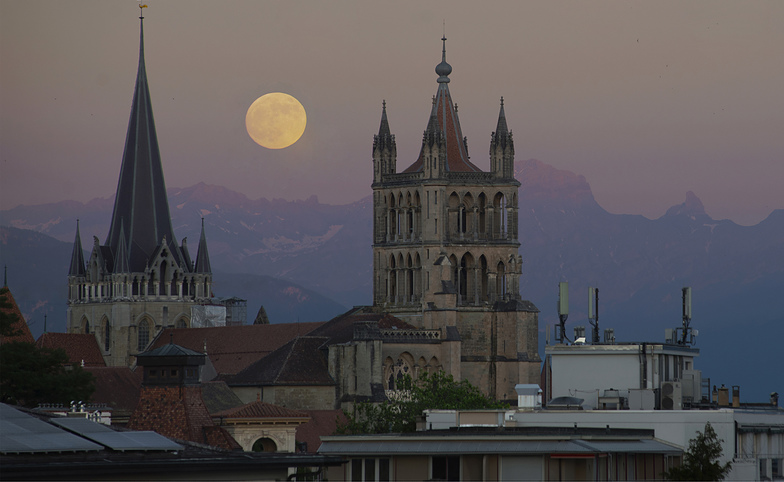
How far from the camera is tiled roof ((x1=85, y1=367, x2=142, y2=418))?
12862cm

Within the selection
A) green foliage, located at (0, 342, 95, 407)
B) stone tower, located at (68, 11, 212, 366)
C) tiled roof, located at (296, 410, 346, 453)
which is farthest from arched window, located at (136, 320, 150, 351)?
green foliage, located at (0, 342, 95, 407)

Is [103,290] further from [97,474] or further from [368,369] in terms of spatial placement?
[97,474]

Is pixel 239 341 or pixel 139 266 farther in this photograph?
pixel 139 266

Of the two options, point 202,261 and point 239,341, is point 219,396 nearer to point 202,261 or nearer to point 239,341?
point 239,341

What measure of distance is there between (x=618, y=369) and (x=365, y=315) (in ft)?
208

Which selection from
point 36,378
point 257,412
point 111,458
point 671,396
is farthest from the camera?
point 36,378

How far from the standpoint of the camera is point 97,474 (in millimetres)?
42250

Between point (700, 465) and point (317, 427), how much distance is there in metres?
63.2

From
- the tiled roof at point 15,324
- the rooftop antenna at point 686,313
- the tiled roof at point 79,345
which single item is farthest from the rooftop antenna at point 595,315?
the tiled roof at point 79,345

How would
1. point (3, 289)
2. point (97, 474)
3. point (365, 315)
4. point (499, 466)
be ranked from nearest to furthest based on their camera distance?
point (97, 474), point (499, 466), point (3, 289), point (365, 315)

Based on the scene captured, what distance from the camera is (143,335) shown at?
174625mm

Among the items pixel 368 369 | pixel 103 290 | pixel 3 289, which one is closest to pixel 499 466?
pixel 3 289

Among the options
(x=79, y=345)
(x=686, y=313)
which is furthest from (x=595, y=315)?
(x=79, y=345)

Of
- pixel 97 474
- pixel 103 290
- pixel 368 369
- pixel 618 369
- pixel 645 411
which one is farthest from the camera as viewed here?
pixel 103 290
